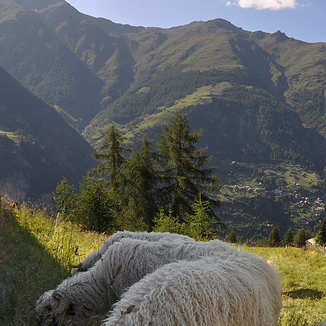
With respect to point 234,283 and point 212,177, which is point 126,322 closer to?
point 234,283

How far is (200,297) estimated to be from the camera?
78.5 inches

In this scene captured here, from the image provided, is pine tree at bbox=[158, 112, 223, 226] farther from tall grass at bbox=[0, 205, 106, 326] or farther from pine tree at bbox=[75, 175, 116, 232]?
tall grass at bbox=[0, 205, 106, 326]

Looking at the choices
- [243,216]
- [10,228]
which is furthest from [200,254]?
[243,216]

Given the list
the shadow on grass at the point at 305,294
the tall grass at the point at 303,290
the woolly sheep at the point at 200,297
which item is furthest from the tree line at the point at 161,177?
the woolly sheep at the point at 200,297

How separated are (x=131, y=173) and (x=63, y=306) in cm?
2106

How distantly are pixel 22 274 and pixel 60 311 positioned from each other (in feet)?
4.52

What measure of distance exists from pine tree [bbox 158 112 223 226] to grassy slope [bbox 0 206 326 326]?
15.5 metres

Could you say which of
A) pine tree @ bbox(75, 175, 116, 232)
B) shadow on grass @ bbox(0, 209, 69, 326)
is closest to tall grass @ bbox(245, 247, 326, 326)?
shadow on grass @ bbox(0, 209, 69, 326)

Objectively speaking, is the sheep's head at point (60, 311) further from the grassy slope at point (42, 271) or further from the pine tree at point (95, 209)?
the pine tree at point (95, 209)

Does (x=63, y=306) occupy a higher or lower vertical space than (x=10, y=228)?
higher

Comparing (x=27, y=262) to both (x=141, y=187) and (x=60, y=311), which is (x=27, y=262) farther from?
(x=141, y=187)

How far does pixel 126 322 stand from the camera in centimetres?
173

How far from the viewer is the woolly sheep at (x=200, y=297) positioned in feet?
5.91

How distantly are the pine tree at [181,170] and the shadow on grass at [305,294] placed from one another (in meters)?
17.3
